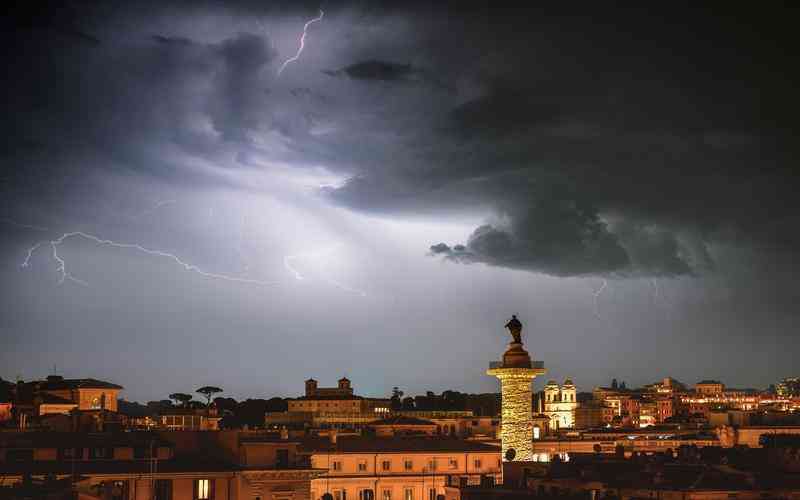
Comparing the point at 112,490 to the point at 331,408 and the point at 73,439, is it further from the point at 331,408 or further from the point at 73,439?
the point at 331,408

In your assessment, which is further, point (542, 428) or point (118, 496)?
point (542, 428)

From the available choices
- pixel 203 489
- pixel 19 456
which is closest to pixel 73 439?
pixel 19 456

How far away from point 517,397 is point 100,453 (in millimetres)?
29244

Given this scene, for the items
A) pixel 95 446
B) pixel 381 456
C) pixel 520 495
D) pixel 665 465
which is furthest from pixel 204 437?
pixel 381 456

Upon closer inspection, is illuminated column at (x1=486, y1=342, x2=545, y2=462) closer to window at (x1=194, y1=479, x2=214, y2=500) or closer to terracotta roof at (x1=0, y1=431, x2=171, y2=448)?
terracotta roof at (x1=0, y1=431, x2=171, y2=448)

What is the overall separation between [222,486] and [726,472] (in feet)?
51.8

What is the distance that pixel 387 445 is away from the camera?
69.4 meters

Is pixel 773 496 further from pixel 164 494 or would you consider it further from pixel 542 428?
pixel 542 428

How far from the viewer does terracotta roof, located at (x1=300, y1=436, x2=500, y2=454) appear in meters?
68.2

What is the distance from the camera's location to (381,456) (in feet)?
224

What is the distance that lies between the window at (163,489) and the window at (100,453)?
10.4ft

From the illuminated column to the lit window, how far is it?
27.9 m

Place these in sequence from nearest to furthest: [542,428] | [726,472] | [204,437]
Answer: [726,472] → [204,437] → [542,428]

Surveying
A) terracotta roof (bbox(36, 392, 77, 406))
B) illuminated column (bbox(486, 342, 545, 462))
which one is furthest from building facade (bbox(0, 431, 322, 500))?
terracotta roof (bbox(36, 392, 77, 406))
